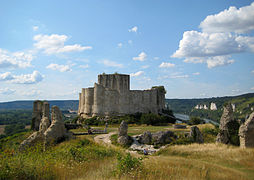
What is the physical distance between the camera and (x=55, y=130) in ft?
74.5

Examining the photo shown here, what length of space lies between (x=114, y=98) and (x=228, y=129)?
32571 mm

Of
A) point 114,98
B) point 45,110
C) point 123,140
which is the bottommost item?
point 123,140

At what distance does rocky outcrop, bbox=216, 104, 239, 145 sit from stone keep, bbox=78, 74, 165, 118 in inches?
1237

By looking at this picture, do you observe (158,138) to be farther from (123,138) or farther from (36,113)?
(36,113)

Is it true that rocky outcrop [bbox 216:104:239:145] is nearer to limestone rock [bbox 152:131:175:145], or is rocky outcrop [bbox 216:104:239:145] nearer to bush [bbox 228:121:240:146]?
bush [bbox 228:121:240:146]

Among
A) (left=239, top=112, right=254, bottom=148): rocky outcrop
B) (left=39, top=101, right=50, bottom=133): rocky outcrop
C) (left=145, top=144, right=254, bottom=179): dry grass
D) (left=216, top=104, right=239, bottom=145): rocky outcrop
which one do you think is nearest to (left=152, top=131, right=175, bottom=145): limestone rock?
(left=145, top=144, right=254, bottom=179): dry grass

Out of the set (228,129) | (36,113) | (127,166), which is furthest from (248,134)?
(36,113)

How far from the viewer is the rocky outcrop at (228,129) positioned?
2129cm

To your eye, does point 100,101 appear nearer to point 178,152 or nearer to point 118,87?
point 118,87

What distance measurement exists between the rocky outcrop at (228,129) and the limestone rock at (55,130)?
1538cm

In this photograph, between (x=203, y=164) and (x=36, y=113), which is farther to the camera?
(x=36, y=113)

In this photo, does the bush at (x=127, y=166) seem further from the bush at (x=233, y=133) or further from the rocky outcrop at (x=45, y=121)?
the rocky outcrop at (x=45, y=121)

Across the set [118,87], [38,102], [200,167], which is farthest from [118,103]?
[200,167]

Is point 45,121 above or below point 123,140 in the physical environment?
above
